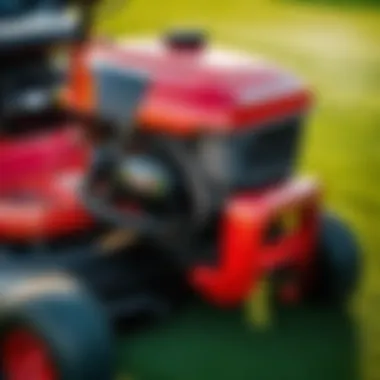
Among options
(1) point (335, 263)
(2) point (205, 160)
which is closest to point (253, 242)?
(2) point (205, 160)

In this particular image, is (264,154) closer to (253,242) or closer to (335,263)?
(253,242)

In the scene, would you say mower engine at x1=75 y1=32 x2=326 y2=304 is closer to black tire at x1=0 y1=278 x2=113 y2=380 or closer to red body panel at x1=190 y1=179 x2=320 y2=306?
red body panel at x1=190 y1=179 x2=320 y2=306

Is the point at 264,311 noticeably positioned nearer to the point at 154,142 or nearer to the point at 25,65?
the point at 154,142

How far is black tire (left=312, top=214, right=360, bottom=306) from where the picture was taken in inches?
80.7

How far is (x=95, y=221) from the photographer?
78.9 inches

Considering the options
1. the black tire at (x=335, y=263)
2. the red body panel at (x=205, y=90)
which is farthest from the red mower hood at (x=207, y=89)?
the black tire at (x=335, y=263)

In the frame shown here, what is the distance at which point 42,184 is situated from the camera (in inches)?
80.7

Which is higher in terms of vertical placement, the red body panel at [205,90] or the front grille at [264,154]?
the red body panel at [205,90]

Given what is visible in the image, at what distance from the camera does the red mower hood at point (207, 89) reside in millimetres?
1832

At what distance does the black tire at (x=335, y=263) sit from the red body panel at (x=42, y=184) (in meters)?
0.36

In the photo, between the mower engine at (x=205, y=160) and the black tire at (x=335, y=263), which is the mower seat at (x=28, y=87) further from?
the black tire at (x=335, y=263)

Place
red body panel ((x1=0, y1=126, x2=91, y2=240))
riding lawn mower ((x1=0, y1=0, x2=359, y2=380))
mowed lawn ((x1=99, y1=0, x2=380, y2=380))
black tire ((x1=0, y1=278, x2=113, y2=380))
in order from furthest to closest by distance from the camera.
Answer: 1. mowed lawn ((x1=99, y1=0, x2=380, y2=380))
2. red body panel ((x1=0, y1=126, x2=91, y2=240))
3. riding lawn mower ((x1=0, y1=0, x2=359, y2=380))
4. black tire ((x1=0, y1=278, x2=113, y2=380))

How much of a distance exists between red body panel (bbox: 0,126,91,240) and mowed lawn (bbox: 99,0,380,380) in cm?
24

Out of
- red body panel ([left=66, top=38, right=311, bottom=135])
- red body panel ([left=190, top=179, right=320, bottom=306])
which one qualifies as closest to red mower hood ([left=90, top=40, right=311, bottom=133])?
red body panel ([left=66, top=38, right=311, bottom=135])
